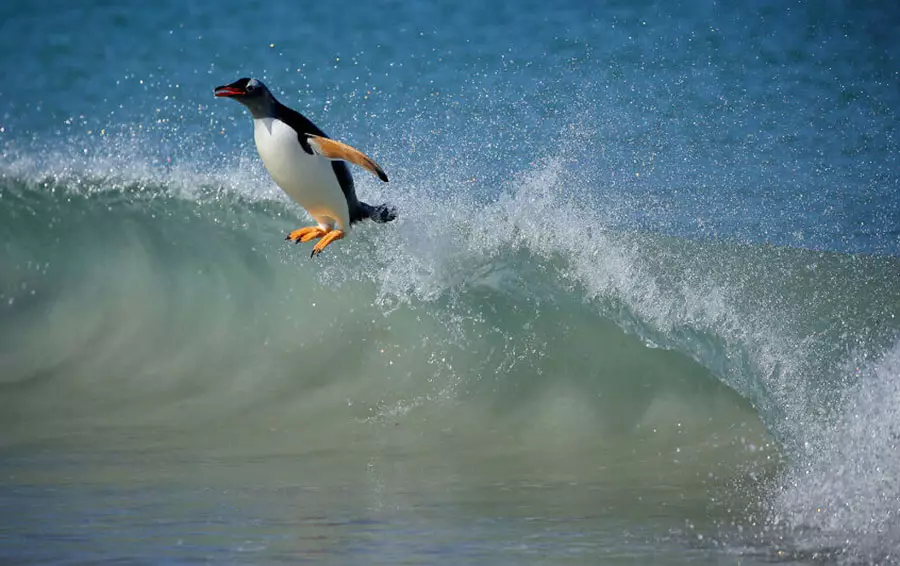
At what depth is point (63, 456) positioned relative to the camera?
222 inches

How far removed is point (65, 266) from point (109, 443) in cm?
300

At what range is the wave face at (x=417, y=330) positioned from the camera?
21.1 ft

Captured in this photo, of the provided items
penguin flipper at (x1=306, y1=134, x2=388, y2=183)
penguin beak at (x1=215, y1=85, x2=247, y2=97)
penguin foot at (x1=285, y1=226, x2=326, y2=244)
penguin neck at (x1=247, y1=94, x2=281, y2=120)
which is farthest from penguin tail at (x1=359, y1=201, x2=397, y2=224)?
penguin beak at (x1=215, y1=85, x2=247, y2=97)

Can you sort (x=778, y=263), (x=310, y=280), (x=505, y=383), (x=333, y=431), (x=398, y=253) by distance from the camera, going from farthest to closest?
(x=778, y=263) < (x=310, y=280) < (x=398, y=253) < (x=505, y=383) < (x=333, y=431)

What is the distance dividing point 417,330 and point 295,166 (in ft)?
8.61

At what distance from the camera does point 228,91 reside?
15.3 feet

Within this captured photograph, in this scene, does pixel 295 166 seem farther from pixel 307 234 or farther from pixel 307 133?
pixel 307 234

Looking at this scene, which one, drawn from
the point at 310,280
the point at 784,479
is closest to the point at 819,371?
the point at 784,479

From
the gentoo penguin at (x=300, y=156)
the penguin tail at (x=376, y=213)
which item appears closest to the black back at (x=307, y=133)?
the gentoo penguin at (x=300, y=156)

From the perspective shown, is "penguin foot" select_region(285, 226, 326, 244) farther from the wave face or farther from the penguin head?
the wave face

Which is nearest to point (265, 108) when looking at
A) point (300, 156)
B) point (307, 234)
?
point (300, 156)

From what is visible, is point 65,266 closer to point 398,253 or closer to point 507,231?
point 398,253

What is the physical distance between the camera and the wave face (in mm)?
6426

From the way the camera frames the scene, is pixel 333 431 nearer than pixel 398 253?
Yes
